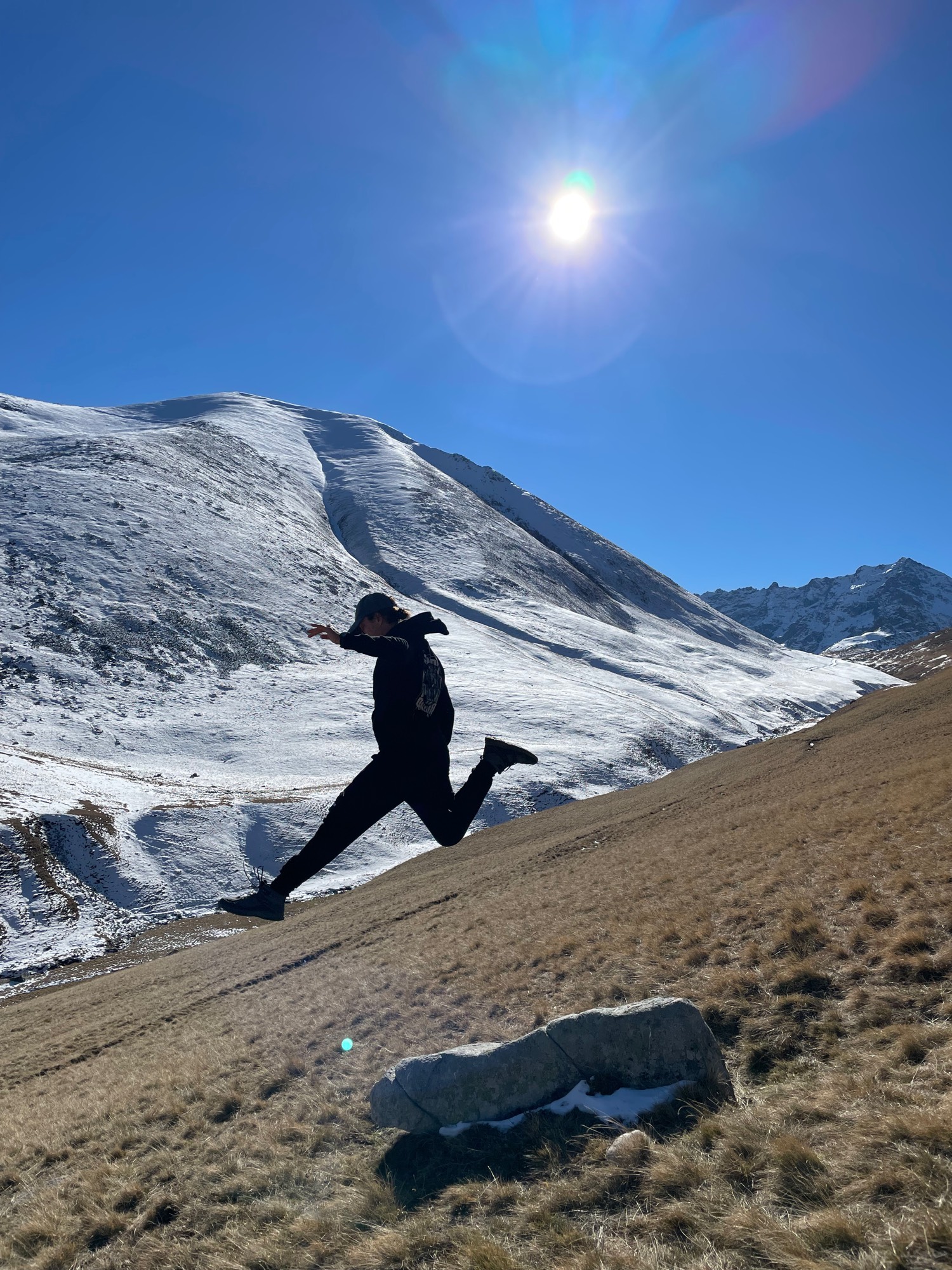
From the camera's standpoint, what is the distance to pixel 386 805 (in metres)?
5.52

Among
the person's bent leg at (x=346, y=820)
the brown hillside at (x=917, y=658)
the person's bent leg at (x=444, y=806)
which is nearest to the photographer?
the person's bent leg at (x=346, y=820)

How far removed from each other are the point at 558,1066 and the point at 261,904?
3131 millimetres

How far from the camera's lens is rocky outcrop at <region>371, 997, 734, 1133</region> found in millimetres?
5906

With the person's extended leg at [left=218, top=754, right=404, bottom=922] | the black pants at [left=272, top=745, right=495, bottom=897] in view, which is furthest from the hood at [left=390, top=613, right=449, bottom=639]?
the person's extended leg at [left=218, top=754, right=404, bottom=922]

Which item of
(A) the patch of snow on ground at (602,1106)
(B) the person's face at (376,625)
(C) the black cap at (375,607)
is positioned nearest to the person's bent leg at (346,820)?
(B) the person's face at (376,625)

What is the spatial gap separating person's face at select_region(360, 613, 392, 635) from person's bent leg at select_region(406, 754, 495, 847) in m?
1.19

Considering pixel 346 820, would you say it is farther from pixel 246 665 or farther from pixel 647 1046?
pixel 246 665

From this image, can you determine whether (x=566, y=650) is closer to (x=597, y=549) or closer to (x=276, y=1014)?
(x=597, y=549)

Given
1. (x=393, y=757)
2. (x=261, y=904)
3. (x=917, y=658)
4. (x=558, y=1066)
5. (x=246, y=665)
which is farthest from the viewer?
(x=917, y=658)

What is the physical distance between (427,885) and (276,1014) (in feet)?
49.9

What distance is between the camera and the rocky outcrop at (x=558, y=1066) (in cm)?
591

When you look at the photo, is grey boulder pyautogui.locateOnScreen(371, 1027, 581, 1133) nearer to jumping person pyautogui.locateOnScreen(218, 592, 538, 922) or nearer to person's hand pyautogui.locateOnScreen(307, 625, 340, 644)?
jumping person pyautogui.locateOnScreen(218, 592, 538, 922)

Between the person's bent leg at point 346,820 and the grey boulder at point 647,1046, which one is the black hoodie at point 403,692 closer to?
the person's bent leg at point 346,820

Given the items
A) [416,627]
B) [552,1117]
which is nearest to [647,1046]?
[552,1117]
